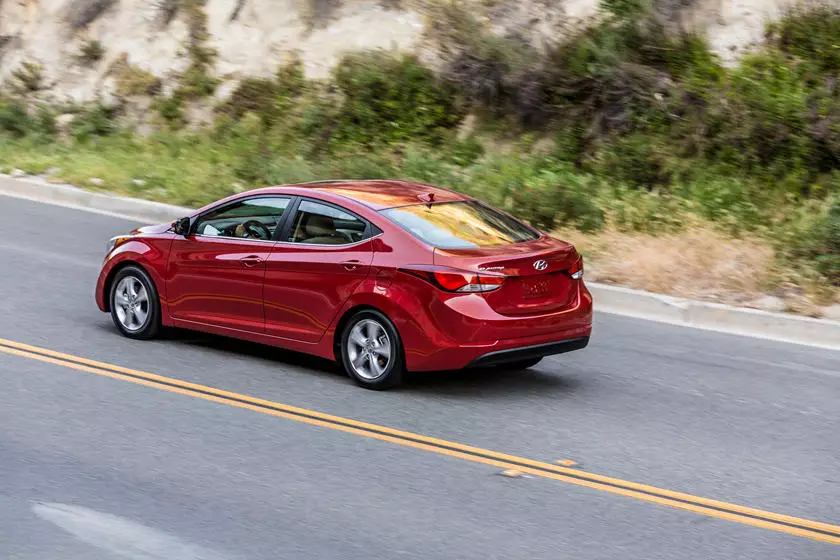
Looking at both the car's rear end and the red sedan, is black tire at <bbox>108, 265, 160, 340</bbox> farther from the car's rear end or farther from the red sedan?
the car's rear end

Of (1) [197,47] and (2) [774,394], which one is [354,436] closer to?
(2) [774,394]

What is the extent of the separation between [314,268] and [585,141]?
10.3 meters

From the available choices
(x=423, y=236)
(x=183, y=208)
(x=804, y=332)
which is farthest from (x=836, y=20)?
(x=423, y=236)

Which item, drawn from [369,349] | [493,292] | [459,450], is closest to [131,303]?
[369,349]

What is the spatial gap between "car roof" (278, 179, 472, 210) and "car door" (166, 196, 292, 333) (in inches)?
17.4

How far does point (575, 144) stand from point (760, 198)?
12.2 ft

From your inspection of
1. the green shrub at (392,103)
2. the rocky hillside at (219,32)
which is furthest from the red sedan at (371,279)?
the rocky hillside at (219,32)

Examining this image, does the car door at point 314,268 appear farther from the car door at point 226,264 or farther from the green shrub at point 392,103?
the green shrub at point 392,103

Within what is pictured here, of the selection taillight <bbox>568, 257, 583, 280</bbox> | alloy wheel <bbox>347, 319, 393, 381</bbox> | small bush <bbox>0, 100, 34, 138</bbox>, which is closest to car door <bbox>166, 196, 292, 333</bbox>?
alloy wheel <bbox>347, 319, 393, 381</bbox>

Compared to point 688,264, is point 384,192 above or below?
above

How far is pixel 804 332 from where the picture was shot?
11859mm

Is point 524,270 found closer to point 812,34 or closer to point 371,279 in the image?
point 371,279

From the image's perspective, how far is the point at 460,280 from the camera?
8.82 metres

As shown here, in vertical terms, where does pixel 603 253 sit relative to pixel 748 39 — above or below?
below
